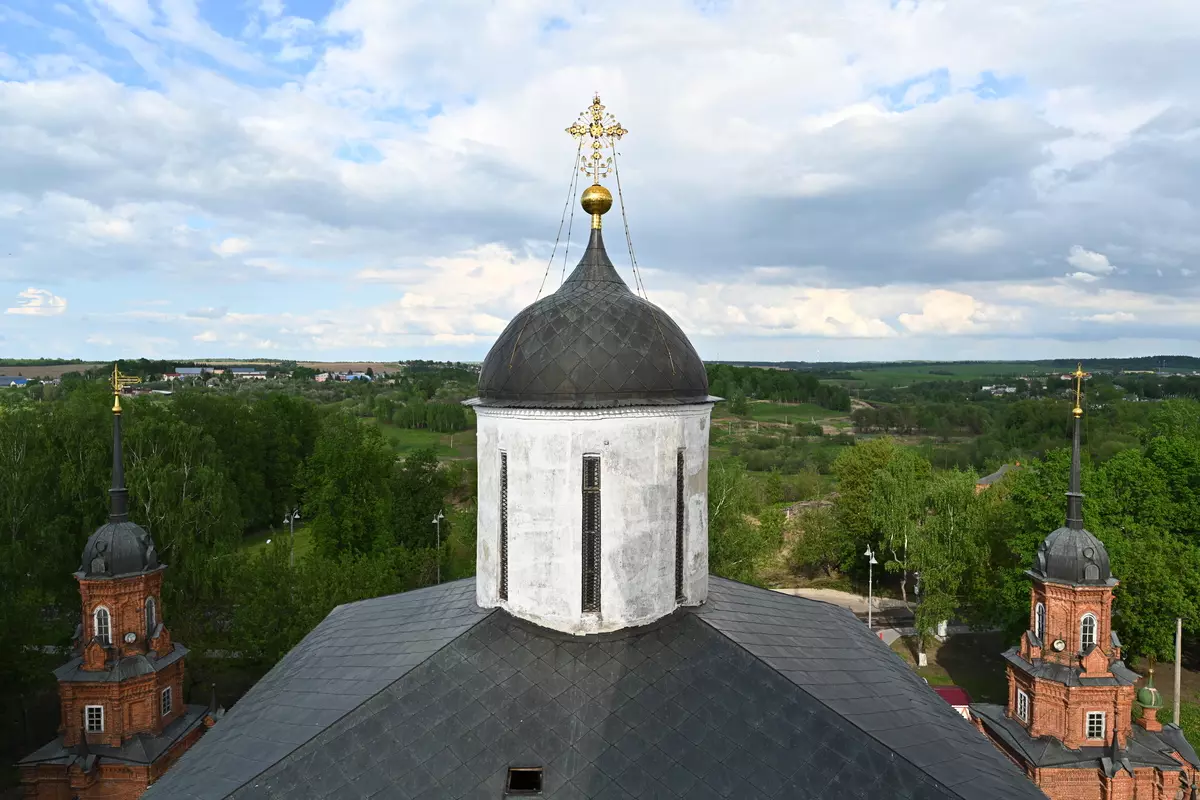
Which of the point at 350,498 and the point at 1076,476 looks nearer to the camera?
the point at 1076,476

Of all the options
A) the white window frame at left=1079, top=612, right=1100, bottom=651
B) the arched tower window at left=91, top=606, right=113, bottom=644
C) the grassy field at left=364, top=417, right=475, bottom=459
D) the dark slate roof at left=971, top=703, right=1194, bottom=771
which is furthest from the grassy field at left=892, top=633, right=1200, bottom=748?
the grassy field at left=364, top=417, right=475, bottom=459

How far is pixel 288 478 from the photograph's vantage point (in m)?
50.1

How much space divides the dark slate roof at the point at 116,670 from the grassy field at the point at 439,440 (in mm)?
50114

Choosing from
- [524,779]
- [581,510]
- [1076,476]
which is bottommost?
[524,779]

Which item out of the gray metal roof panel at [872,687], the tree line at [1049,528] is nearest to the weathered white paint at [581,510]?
the gray metal roof panel at [872,687]

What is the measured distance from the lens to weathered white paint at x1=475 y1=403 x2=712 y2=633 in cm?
941

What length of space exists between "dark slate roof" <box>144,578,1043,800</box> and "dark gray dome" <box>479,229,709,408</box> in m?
3.10

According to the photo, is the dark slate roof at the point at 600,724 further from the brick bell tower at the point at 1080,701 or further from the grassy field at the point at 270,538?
the grassy field at the point at 270,538

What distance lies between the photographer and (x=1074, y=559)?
16.7 meters

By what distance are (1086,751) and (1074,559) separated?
4273 mm

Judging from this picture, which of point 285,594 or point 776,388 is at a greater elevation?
point 776,388

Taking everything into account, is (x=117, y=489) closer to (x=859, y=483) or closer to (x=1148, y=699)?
(x=1148, y=699)

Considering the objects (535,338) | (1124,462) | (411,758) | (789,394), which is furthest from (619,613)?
(789,394)

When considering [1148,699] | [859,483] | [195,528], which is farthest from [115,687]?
[859,483]
